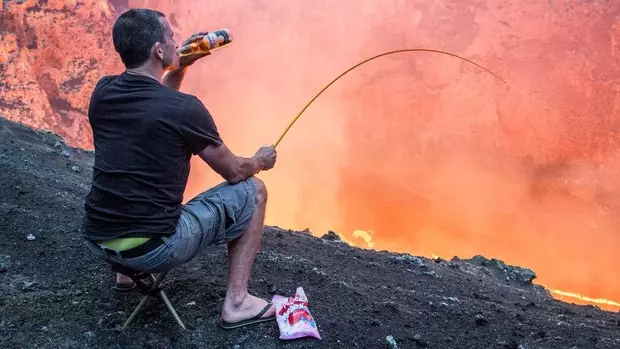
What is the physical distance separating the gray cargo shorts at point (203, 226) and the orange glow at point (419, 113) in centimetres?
896

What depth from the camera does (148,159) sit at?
249 cm

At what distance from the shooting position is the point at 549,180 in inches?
475

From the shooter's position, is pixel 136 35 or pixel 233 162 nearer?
pixel 136 35

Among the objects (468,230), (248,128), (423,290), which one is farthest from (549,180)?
(423,290)

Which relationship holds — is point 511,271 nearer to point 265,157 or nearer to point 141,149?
point 265,157

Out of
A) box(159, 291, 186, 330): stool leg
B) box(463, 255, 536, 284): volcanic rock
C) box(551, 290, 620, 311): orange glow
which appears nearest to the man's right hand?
box(159, 291, 186, 330): stool leg

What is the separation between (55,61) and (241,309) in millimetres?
10726

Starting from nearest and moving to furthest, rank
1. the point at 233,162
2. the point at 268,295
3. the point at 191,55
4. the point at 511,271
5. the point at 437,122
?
the point at 233,162 < the point at 191,55 < the point at 268,295 < the point at 511,271 < the point at 437,122

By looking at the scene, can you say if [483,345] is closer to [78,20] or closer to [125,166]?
[125,166]

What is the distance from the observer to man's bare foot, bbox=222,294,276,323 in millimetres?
2891

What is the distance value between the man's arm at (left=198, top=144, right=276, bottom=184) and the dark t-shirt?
0.18 ft

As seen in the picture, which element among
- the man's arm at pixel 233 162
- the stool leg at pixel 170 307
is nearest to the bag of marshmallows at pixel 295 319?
the stool leg at pixel 170 307

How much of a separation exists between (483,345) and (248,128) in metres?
12.0

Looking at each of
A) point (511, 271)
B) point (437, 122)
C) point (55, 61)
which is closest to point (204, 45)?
point (511, 271)
